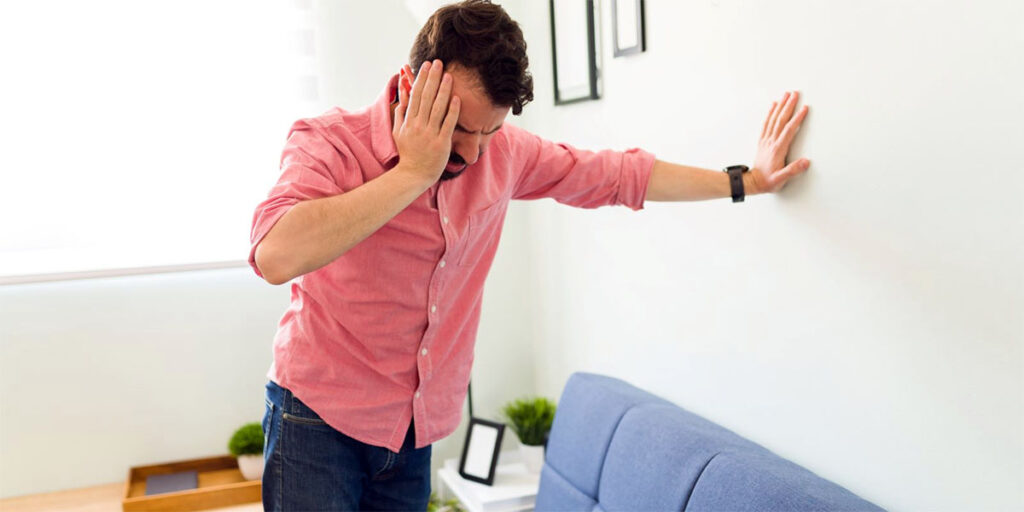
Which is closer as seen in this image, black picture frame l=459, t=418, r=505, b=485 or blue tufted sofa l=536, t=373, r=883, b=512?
blue tufted sofa l=536, t=373, r=883, b=512

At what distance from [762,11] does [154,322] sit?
194 cm

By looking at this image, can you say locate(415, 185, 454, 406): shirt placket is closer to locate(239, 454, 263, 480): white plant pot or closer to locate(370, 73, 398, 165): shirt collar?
locate(370, 73, 398, 165): shirt collar

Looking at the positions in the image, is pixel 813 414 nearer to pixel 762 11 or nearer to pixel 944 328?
pixel 944 328

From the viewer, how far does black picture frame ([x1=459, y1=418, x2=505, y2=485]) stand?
2.54 meters

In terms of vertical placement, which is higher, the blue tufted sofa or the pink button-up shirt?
the pink button-up shirt

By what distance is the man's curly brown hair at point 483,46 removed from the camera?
127 centimetres

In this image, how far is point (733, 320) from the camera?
176 cm

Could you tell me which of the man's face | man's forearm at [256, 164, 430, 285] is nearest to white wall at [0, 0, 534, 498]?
the man's face

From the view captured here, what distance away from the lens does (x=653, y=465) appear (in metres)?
1.75

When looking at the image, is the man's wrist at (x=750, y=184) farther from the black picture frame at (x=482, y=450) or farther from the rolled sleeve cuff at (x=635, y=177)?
the black picture frame at (x=482, y=450)

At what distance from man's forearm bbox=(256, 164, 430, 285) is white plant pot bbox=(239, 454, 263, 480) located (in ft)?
5.01

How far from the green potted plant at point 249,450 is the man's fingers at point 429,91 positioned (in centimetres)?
163

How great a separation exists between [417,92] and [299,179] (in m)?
0.21

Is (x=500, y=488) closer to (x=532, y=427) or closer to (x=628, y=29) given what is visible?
(x=532, y=427)
